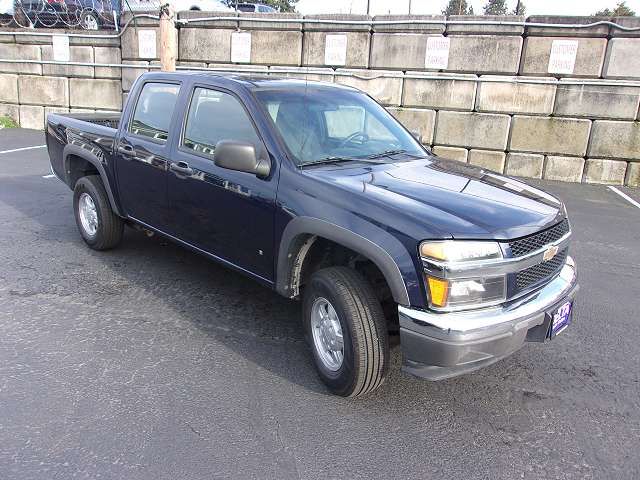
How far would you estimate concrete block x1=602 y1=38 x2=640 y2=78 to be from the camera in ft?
30.8

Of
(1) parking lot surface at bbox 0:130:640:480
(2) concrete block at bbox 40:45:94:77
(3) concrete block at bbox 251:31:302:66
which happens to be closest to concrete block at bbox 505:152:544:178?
(3) concrete block at bbox 251:31:302:66

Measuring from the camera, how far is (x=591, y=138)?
9.87m

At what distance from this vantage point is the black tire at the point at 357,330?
110 inches

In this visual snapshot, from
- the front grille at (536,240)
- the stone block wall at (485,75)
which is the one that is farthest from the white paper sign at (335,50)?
the front grille at (536,240)

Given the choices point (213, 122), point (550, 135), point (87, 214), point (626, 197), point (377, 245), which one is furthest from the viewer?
point (550, 135)

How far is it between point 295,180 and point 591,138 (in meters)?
8.67

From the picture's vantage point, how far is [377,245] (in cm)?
267

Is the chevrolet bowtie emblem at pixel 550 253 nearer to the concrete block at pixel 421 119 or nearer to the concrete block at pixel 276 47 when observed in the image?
the concrete block at pixel 421 119

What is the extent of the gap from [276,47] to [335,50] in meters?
1.34

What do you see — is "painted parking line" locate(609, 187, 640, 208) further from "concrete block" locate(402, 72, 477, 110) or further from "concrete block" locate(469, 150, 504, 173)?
"concrete block" locate(402, 72, 477, 110)

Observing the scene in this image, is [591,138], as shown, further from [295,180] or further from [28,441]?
[28,441]

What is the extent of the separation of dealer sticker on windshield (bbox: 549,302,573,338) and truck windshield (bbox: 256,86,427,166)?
1498 mm

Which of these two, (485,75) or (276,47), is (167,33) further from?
(485,75)

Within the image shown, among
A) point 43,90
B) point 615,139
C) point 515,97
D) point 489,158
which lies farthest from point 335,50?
point 43,90
